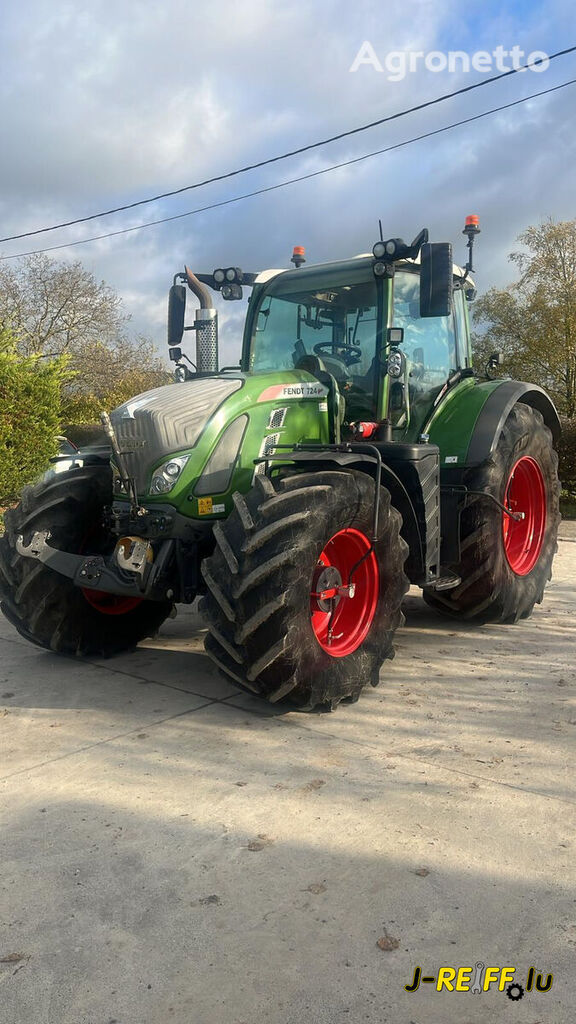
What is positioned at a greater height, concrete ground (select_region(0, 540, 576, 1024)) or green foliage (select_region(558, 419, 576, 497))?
green foliage (select_region(558, 419, 576, 497))

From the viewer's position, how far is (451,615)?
5793 millimetres

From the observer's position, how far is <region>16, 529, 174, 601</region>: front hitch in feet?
13.2

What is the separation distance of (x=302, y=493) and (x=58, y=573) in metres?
1.72

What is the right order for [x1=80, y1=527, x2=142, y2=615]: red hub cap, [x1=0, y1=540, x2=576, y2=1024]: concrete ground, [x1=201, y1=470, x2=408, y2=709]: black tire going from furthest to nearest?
1. [x1=80, y1=527, x2=142, y2=615]: red hub cap
2. [x1=201, y1=470, x2=408, y2=709]: black tire
3. [x1=0, y1=540, x2=576, y2=1024]: concrete ground

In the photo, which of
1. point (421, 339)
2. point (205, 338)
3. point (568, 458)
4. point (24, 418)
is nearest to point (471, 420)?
point (421, 339)

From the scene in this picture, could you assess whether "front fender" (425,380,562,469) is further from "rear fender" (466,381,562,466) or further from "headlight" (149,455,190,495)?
"headlight" (149,455,190,495)

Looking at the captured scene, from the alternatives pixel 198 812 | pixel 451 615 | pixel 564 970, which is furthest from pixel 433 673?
pixel 564 970

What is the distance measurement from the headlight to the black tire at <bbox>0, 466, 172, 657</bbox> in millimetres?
794

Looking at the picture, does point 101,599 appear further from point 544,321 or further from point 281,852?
point 544,321

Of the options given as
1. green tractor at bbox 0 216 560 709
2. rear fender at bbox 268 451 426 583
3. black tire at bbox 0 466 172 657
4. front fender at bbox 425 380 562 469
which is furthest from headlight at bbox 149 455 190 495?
front fender at bbox 425 380 562 469

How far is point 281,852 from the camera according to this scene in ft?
8.78

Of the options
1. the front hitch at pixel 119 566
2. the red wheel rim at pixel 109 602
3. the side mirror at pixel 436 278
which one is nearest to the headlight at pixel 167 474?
the front hitch at pixel 119 566

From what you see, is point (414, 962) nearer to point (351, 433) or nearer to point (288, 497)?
point (288, 497)

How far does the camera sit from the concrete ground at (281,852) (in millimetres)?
2051
